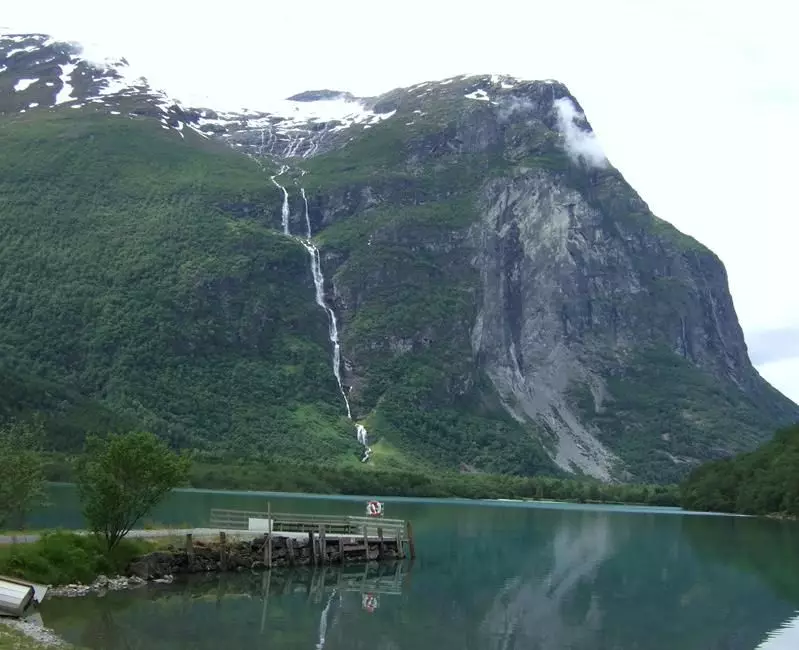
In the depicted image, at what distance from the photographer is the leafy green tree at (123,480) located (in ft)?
158

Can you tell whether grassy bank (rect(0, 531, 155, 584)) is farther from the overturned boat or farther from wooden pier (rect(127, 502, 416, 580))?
the overturned boat

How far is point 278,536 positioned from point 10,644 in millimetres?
34442

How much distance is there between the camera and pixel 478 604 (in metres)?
48.9

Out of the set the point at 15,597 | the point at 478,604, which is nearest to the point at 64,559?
the point at 15,597

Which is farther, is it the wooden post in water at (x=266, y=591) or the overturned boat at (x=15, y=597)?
the wooden post in water at (x=266, y=591)

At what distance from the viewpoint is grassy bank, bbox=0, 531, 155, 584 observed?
42.3m

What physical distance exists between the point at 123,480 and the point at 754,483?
394 ft

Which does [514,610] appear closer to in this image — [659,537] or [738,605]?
[738,605]

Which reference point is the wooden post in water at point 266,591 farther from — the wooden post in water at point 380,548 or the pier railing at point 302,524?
the wooden post in water at point 380,548

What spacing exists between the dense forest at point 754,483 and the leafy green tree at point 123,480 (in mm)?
104538

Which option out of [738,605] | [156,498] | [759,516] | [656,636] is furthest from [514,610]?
[759,516]

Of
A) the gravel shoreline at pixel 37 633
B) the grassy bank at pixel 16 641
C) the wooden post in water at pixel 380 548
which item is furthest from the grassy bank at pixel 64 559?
the wooden post in water at pixel 380 548

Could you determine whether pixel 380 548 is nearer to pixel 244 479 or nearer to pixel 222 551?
pixel 222 551

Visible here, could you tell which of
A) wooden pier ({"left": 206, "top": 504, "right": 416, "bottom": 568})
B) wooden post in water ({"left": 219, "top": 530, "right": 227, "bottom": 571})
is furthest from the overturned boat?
wooden pier ({"left": 206, "top": 504, "right": 416, "bottom": 568})
